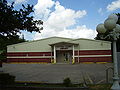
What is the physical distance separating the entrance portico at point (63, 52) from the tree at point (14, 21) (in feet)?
72.4

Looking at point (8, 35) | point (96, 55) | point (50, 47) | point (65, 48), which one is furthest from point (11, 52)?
point (8, 35)

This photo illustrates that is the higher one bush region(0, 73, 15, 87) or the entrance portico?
the entrance portico

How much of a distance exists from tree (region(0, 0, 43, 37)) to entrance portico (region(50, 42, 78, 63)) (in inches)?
868

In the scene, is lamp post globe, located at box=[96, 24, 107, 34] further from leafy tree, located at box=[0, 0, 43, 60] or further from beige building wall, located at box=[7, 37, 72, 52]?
beige building wall, located at box=[7, 37, 72, 52]

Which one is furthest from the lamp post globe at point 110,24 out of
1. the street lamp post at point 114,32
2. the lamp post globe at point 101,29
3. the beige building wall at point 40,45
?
the beige building wall at point 40,45

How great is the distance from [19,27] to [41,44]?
24816mm

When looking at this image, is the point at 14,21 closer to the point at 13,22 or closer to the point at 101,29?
the point at 13,22

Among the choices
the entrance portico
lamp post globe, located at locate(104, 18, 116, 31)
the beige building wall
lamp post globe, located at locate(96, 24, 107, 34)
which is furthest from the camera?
the beige building wall

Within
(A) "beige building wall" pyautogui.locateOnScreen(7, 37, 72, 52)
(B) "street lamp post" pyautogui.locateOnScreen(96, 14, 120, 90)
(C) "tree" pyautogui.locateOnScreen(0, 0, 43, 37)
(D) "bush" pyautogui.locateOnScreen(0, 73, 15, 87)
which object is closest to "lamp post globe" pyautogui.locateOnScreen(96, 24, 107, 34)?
(B) "street lamp post" pyautogui.locateOnScreen(96, 14, 120, 90)

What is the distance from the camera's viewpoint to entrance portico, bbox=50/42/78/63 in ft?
99.2

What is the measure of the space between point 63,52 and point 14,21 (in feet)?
85.4

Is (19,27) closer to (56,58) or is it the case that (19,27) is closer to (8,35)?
(8,35)

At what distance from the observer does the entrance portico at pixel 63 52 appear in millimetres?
30234

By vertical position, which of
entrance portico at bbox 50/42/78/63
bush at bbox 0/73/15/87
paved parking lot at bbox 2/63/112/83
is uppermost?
entrance portico at bbox 50/42/78/63
